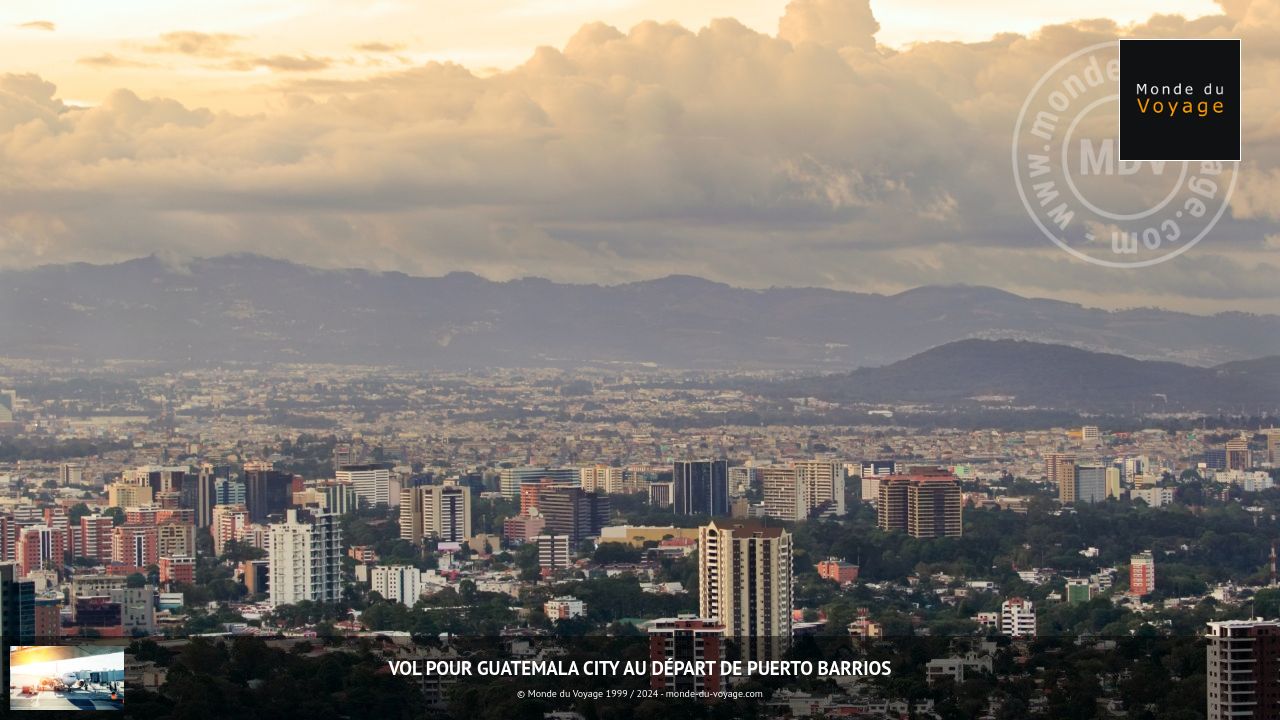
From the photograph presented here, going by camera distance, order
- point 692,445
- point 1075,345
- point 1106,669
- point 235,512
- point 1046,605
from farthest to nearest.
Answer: point 1075,345
point 692,445
point 235,512
point 1046,605
point 1106,669

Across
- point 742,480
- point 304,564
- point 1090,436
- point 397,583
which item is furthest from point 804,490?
point 1090,436

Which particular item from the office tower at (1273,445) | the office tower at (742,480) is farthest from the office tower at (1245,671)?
the office tower at (1273,445)

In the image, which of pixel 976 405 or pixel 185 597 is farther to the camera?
pixel 976 405

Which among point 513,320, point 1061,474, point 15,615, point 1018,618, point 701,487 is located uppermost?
point 513,320

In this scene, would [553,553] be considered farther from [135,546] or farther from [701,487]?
[701,487]

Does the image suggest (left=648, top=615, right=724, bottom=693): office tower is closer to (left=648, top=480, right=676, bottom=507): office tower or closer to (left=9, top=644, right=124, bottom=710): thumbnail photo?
(left=9, top=644, right=124, bottom=710): thumbnail photo

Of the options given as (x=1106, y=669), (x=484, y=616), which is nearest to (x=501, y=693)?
(x=1106, y=669)

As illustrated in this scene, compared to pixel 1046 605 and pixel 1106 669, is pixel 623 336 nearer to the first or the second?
pixel 1046 605
